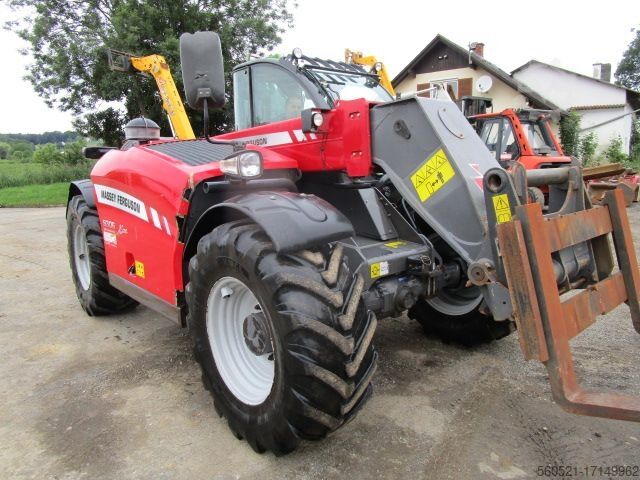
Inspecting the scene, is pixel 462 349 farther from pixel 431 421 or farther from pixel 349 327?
pixel 349 327

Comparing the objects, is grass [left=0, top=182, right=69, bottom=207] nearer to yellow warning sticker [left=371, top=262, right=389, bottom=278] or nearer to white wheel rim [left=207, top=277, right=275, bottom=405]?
white wheel rim [left=207, top=277, right=275, bottom=405]

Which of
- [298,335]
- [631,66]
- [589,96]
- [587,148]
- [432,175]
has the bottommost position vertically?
[298,335]

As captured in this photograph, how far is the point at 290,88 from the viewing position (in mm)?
3629

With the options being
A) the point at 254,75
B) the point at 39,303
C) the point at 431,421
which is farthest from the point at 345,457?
the point at 39,303

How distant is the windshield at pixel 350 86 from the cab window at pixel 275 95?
0.18 metres

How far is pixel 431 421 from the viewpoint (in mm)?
2824

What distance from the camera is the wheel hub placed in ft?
8.64

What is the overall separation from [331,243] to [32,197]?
18.5m

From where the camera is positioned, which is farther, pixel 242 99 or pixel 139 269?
pixel 242 99

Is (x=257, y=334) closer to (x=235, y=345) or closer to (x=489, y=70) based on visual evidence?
(x=235, y=345)

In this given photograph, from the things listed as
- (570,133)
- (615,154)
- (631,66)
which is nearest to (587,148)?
(570,133)

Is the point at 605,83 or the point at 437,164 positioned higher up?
the point at 605,83

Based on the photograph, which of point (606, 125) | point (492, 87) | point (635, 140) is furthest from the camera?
point (635, 140)

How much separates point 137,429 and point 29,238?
26.5 ft
